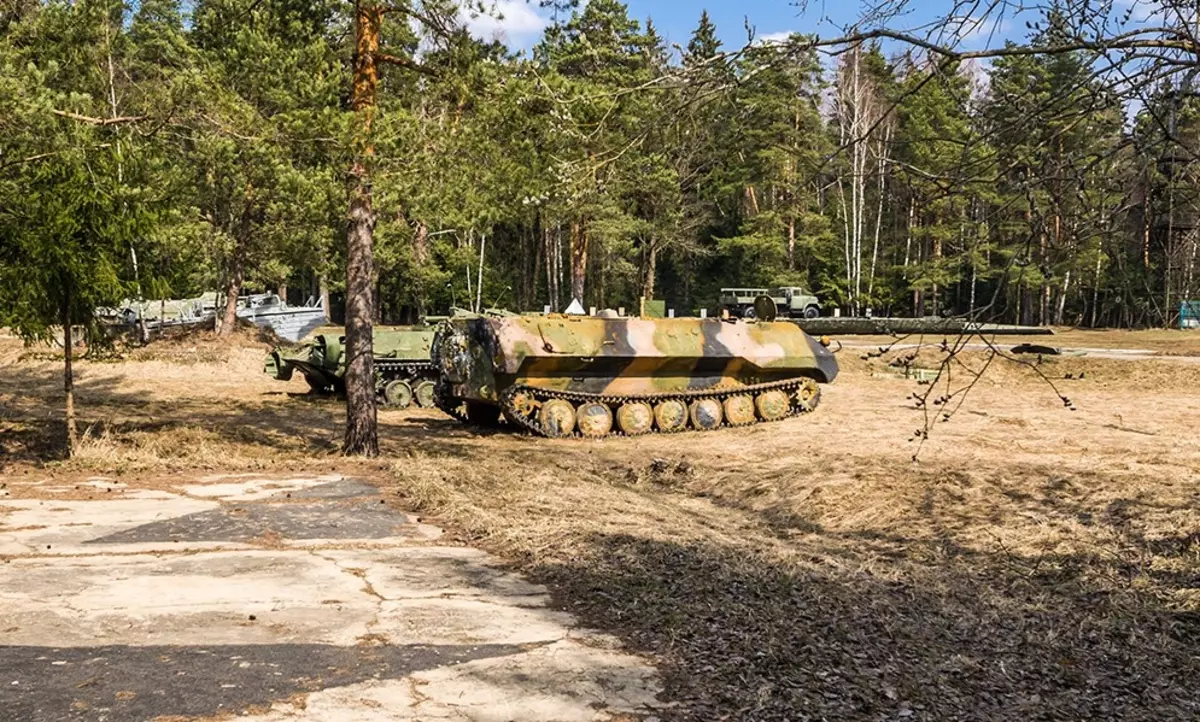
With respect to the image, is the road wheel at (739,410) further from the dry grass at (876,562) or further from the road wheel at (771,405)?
the dry grass at (876,562)

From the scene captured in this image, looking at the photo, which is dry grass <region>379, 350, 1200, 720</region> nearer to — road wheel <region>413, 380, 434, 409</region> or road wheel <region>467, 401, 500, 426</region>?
road wheel <region>467, 401, 500, 426</region>

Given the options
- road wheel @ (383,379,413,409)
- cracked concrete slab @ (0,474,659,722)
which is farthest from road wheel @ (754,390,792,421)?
cracked concrete slab @ (0,474,659,722)

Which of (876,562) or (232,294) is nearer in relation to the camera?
(876,562)

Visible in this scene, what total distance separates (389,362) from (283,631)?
1560 cm

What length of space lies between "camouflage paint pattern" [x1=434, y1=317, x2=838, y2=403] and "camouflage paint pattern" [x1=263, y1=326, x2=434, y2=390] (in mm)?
2688

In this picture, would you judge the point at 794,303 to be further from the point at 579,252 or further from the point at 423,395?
the point at 423,395

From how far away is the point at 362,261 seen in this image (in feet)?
40.7

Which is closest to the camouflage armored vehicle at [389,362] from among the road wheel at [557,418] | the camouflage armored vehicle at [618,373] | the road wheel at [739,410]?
the camouflage armored vehicle at [618,373]

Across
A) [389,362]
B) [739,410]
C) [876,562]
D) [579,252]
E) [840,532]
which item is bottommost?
[840,532]

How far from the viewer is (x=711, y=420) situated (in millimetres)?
17516

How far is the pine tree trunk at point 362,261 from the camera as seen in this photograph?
11953 millimetres

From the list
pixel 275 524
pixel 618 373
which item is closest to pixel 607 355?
pixel 618 373

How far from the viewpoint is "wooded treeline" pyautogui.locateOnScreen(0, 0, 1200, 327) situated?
4840 millimetres

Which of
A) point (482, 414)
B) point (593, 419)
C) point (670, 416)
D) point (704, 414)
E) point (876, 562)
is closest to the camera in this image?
point (876, 562)
